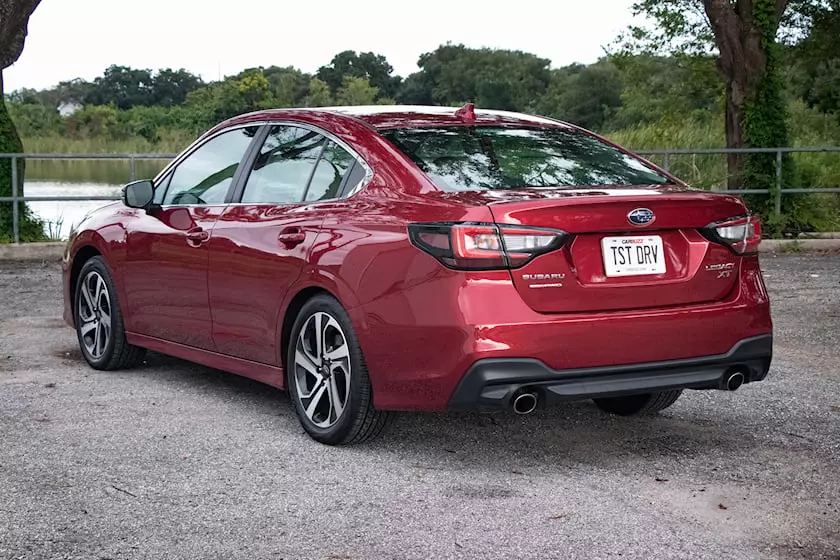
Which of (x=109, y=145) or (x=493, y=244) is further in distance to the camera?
(x=109, y=145)

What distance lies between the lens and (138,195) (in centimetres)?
718

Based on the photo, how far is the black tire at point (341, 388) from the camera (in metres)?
5.47

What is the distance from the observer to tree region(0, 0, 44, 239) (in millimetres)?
16375

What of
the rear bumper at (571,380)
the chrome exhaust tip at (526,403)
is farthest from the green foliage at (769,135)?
the chrome exhaust tip at (526,403)

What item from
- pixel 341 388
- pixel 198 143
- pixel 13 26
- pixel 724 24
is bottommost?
pixel 341 388

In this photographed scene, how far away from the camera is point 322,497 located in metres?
4.89

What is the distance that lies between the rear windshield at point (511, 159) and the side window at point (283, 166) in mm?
513

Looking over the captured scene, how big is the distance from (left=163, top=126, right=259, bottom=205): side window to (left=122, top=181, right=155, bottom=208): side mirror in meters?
0.10

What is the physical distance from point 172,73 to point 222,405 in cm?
9237

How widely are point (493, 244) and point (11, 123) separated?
1353cm

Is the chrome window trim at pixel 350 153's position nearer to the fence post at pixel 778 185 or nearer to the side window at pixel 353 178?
the side window at pixel 353 178

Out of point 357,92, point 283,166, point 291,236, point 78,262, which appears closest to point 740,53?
point 78,262

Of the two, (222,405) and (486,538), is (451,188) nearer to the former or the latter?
(486,538)

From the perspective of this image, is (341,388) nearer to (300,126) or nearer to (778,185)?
(300,126)
